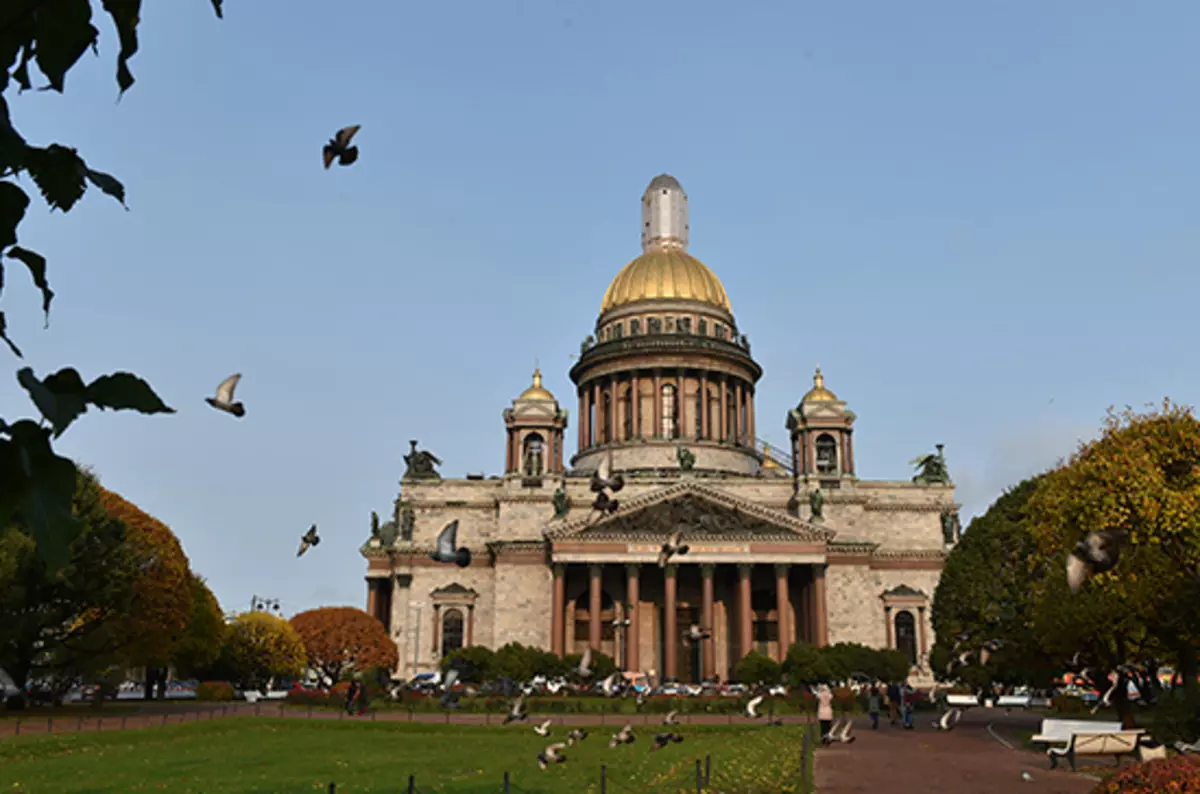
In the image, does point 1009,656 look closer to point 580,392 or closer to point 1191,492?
point 1191,492

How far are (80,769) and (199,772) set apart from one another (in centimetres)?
331

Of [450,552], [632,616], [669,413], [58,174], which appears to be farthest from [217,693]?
[58,174]

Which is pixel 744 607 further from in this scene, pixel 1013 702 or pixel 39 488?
pixel 39 488

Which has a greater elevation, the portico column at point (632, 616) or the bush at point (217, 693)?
the portico column at point (632, 616)

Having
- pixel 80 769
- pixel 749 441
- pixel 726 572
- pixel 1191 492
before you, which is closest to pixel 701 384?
pixel 749 441

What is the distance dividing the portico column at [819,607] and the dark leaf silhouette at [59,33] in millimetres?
68986

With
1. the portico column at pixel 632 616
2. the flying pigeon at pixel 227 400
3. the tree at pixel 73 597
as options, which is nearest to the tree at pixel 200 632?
the tree at pixel 73 597

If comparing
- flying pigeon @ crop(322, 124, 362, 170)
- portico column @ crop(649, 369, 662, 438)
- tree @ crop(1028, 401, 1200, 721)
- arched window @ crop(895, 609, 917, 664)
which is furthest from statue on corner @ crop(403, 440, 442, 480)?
flying pigeon @ crop(322, 124, 362, 170)

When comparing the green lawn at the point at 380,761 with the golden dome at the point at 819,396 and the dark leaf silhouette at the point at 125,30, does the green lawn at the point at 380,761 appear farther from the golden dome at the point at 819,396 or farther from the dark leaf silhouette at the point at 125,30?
the golden dome at the point at 819,396

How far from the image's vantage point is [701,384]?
285 ft

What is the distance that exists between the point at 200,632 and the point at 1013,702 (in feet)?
167

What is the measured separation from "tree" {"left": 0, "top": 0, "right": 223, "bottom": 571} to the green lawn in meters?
16.8

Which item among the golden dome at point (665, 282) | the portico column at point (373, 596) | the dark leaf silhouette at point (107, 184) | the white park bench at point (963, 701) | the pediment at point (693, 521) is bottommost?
the white park bench at point (963, 701)

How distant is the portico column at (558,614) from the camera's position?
6869 centimetres
